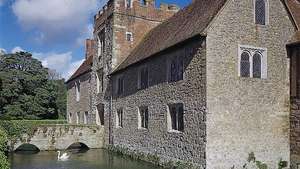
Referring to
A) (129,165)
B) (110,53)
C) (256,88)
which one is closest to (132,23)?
(110,53)

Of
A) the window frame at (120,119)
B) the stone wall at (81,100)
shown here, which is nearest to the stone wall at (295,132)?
the window frame at (120,119)

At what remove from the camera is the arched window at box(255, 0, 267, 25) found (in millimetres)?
16953

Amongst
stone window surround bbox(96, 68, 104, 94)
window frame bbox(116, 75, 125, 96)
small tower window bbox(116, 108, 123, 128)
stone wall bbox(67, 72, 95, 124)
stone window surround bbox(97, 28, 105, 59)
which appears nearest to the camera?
window frame bbox(116, 75, 125, 96)

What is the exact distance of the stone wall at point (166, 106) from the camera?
16250 mm

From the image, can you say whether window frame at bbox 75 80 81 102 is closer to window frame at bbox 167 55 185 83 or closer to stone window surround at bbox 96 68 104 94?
stone window surround at bbox 96 68 104 94

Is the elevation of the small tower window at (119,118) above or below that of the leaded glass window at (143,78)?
below

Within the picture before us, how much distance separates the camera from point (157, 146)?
20109 mm

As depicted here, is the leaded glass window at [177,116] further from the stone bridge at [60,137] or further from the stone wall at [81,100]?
the stone wall at [81,100]

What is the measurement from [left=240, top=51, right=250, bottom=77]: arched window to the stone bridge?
52.4 ft

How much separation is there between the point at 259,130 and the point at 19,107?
34.7 m

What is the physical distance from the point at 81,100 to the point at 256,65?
24.4 metres

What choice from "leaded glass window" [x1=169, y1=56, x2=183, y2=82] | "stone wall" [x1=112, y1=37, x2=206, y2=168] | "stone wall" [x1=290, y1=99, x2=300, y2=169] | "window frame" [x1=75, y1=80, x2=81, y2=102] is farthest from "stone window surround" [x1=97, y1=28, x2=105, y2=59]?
"stone wall" [x1=290, y1=99, x2=300, y2=169]

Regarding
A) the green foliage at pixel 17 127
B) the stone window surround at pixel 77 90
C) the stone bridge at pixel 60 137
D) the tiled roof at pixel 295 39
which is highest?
the tiled roof at pixel 295 39

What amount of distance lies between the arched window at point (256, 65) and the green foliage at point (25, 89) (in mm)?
32666
